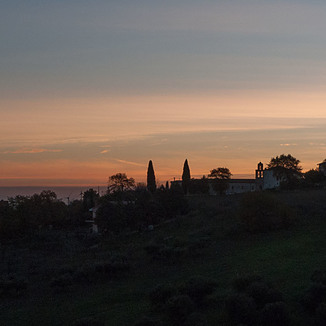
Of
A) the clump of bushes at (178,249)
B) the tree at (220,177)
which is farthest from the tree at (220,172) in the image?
the clump of bushes at (178,249)

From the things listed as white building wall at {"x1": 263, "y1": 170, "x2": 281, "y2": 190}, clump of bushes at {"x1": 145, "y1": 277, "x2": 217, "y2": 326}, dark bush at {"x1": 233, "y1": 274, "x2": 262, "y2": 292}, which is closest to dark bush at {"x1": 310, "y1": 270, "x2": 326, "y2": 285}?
dark bush at {"x1": 233, "y1": 274, "x2": 262, "y2": 292}

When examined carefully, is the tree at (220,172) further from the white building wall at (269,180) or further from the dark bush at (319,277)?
the dark bush at (319,277)

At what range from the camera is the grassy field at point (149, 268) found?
888 inches

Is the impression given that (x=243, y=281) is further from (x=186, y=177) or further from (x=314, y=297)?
(x=186, y=177)

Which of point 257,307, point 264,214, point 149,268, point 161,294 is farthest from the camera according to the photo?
point 264,214

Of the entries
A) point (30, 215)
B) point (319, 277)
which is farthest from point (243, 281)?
point (30, 215)

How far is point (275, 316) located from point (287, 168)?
74.4 meters

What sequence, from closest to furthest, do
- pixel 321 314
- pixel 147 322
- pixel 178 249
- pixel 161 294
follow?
pixel 321 314, pixel 147 322, pixel 161 294, pixel 178 249

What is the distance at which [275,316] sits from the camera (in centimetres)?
1770

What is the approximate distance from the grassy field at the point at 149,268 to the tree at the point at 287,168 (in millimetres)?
37239

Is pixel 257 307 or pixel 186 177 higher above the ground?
pixel 186 177

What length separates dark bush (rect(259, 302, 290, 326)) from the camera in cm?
1767

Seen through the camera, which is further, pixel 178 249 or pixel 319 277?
pixel 178 249

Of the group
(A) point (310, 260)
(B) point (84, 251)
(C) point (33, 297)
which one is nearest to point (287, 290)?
(A) point (310, 260)
